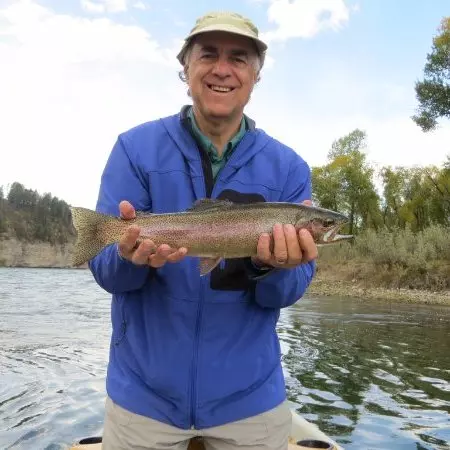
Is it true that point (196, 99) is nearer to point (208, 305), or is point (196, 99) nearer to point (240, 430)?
point (208, 305)

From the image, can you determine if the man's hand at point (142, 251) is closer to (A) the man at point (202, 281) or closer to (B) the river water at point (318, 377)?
(A) the man at point (202, 281)

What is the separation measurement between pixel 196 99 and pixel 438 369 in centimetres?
1077

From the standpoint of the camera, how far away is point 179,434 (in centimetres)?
299

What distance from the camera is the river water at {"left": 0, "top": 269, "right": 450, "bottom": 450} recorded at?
306 inches

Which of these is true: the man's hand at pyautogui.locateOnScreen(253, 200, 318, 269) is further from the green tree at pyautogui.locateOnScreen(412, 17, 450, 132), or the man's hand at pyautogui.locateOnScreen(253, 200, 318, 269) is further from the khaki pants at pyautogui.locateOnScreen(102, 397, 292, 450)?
the green tree at pyautogui.locateOnScreen(412, 17, 450, 132)

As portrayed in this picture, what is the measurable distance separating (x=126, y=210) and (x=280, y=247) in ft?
2.75

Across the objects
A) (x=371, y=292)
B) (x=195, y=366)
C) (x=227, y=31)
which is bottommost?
(x=371, y=292)

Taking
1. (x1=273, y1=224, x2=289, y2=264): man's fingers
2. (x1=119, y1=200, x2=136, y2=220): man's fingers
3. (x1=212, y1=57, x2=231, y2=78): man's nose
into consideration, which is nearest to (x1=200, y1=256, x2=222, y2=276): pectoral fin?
(x1=273, y1=224, x2=289, y2=264): man's fingers

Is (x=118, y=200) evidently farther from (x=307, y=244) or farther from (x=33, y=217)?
(x=33, y=217)

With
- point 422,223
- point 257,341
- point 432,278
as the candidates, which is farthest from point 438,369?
point 422,223

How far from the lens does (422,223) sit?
53.9 meters

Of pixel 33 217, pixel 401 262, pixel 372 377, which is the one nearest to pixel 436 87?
pixel 401 262

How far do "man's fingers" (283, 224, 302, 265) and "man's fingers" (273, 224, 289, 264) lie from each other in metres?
0.02

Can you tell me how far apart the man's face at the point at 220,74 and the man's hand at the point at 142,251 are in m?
0.75
